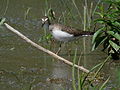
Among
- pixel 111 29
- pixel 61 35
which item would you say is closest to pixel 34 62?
pixel 61 35

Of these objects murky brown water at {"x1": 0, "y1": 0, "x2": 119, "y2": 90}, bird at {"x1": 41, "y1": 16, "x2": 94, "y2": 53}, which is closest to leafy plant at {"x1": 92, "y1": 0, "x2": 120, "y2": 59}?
murky brown water at {"x1": 0, "y1": 0, "x2": 119, "y2": 90}

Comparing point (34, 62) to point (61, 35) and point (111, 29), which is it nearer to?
point (61, 35)

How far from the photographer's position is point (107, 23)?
23.3ft

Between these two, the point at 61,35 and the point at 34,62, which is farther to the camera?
the point at 61,35

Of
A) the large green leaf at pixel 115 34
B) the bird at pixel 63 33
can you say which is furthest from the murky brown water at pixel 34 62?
the large green leaf at pixel 115 34

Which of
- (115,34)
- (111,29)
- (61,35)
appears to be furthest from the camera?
(61,35)

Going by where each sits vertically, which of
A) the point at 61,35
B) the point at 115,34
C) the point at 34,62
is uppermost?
the point at 115,34

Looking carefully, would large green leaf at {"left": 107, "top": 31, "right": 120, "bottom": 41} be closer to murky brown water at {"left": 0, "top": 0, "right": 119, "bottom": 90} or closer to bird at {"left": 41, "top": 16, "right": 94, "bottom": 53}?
murky brown water at {"left": 0, "top": 0, "right": 119, "bottom": 90}

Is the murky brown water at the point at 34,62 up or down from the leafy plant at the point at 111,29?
down

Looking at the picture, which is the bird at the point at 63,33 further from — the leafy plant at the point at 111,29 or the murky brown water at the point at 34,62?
the leafy plant at the point at 111,29

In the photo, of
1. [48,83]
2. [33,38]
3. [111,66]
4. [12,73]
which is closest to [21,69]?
[12,73]

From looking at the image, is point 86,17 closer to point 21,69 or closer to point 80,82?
point 21,69

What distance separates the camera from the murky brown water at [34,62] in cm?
601

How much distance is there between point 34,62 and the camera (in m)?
7.21
